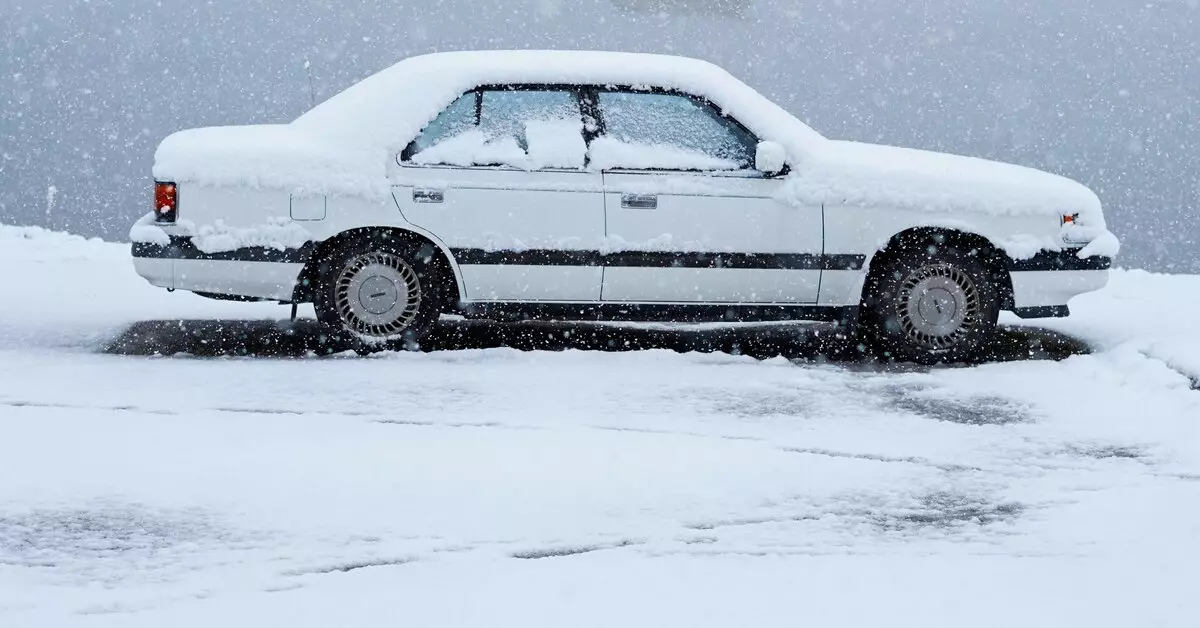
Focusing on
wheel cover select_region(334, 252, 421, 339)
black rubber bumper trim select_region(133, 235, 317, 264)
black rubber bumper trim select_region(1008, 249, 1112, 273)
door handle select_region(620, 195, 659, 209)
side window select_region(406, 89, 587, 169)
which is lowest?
wheel cover select_region(334, 252, 421, 339)

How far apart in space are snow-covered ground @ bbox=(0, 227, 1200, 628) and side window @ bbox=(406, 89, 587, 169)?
41.2 inches

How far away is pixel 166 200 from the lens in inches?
294

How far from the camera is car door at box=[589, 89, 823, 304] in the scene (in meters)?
7.59

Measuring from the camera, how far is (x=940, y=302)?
8.00 metres

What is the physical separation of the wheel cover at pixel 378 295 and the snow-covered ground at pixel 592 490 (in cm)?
29

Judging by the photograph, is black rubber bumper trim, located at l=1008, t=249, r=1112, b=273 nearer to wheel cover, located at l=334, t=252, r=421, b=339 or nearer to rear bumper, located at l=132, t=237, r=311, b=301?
wheel cover, located at l=334, t=252, r=421, b=339

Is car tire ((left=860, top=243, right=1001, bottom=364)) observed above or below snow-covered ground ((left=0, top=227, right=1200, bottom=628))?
above

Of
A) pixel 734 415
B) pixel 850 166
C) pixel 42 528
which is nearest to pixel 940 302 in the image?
pixel 850 166

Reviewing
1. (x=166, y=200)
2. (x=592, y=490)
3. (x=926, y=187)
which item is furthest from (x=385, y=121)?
(x=592, y=490)

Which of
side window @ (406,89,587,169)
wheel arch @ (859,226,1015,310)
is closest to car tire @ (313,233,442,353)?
side window @ (406,89,587,169)

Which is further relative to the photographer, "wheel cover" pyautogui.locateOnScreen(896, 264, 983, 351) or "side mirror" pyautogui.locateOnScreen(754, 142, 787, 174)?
"wheel cover" pyautogui.locateOnScreen(896, 264, 983, 351)

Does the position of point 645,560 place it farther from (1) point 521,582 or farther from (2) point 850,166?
(2) point 850,166

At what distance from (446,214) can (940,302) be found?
2.80m

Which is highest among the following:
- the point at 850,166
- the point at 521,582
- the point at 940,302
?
the point at 850,166
